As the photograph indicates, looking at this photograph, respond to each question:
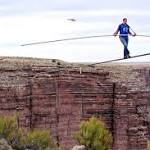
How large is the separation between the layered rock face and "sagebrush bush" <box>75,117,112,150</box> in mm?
4499

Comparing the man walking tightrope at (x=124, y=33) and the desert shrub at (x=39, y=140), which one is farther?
the desert shrub at (x=39, y=140)

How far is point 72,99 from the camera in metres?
55.1

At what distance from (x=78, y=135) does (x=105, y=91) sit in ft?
27.3

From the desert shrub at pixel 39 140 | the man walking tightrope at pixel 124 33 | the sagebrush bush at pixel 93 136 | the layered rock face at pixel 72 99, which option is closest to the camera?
the man walking tightrope at pixel 124 33

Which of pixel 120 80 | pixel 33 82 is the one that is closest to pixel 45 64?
pixel 33 82

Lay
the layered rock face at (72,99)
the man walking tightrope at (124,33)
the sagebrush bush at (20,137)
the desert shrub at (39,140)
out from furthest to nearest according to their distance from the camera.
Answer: the layered rock face at (72,99)
the desert shrub at (39,140)
the sagebrush bush at (20,137)
the man walking tightrope at (124,33)

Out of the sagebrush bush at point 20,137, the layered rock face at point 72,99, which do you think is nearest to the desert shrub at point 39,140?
→ the sagebrush bush at point 20,137

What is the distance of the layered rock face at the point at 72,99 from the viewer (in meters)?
53.0

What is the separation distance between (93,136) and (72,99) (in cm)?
849

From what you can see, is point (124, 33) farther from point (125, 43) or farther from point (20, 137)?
point (20, 137)

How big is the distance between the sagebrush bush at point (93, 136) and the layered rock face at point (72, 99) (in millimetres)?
4499

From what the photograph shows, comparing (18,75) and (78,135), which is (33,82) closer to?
(18,75)

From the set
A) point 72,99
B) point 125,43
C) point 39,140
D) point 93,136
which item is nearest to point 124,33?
point 125,43

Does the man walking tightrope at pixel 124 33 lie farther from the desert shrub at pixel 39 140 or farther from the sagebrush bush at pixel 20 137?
the desert shrub at pixel 39 140
